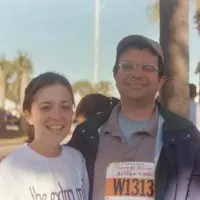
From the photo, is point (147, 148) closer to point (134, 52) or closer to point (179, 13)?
point (134, 52)

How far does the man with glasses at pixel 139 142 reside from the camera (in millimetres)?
2025

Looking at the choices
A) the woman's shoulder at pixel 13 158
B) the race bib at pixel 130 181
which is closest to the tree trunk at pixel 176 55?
the race bib at pixel 130 181

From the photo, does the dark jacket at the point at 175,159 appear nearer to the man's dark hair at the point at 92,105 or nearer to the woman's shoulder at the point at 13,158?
the woman's shoulder at the point at 13,158

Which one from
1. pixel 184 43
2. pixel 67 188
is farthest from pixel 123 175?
pixel 184 43

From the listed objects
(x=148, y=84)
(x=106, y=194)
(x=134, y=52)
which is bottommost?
(x=106, y=194)

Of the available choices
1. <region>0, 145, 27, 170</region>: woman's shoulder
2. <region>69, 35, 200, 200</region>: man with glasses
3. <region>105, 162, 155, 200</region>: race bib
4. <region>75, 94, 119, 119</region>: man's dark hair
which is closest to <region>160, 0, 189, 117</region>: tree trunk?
<region>75, 94, 119, 119</region>: man's dark hair

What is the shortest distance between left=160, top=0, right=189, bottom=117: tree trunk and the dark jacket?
38.0 inches

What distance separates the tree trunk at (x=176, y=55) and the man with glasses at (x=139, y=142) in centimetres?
91

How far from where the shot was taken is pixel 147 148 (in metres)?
2.11

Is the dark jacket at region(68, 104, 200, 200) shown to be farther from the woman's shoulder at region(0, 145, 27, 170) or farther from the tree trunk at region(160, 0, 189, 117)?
the tree trunk at region(160, 0, 189, 117)

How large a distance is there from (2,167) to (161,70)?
907mm

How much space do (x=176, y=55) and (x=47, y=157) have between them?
1521mm

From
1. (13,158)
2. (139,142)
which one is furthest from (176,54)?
(13,158)

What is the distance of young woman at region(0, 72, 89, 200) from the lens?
1777 millimetres
